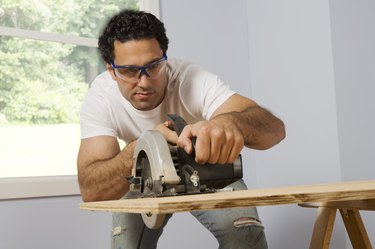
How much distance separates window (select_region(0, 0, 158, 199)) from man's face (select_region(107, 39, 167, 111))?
1096 millimetres

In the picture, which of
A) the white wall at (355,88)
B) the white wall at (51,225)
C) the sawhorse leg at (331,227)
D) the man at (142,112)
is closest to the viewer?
the man at (142,112)

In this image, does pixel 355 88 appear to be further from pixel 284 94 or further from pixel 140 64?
pixel 140 64

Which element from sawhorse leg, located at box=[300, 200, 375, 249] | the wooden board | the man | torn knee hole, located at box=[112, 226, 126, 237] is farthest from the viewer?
sawhorse leg, located at box=[300, 200, 375, 249]

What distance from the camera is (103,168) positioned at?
160 centimetres

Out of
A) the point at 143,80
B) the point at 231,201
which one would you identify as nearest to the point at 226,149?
the point at 231,201

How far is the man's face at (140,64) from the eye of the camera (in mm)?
1793

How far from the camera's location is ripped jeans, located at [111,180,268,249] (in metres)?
1.69

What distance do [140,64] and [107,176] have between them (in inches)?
16.4

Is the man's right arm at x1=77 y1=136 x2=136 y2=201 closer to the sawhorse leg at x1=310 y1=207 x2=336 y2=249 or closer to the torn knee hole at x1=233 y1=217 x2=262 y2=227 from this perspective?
the torn knee hole at x1=233 y1=217 x2=262 y2=227

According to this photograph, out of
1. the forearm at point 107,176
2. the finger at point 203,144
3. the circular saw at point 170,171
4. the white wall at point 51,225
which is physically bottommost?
the white wall at point 51,225

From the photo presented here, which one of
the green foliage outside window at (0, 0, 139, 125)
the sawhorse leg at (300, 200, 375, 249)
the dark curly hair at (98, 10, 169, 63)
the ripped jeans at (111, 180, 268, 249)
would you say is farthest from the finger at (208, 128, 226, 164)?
the green foliage outside window at (0, 0, 139, 125)

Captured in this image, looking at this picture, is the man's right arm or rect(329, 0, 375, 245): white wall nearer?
the man's right arm

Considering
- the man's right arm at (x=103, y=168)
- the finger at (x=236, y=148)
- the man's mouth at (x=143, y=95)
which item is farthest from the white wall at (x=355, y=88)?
the finger at (x=236, y=148)

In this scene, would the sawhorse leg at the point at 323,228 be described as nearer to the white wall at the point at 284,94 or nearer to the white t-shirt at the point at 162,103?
the white t-shirt at the point at 162,103
